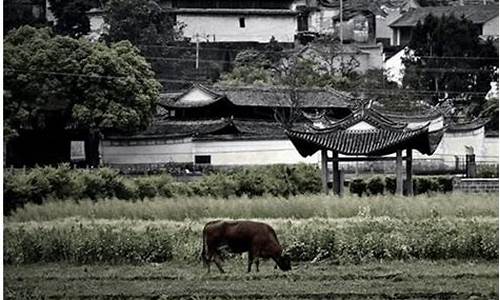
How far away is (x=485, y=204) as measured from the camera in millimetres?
10180

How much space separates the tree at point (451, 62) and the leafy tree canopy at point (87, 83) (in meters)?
3.92

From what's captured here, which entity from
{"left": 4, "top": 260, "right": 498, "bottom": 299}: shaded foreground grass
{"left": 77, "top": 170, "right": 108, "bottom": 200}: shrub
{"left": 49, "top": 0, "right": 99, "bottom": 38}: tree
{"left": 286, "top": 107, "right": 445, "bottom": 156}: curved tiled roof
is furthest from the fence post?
{"left": 4, "top": 260, "right": 498, "bottom": 299}: shaded foreground grass

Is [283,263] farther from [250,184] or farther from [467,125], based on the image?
[467,125]

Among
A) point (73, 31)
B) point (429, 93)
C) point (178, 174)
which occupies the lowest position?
point (178, 174)

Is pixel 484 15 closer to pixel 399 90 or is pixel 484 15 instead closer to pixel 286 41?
pixel 399 90

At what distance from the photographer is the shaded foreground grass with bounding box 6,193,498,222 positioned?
9.89 m

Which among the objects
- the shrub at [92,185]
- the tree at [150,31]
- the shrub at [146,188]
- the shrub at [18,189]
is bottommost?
the shrub at [146,188]

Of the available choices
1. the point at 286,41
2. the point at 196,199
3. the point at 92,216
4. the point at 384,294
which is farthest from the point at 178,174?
the point at 384,294

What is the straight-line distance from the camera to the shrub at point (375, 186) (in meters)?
14.3

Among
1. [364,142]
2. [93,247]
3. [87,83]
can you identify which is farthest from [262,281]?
[87,83]

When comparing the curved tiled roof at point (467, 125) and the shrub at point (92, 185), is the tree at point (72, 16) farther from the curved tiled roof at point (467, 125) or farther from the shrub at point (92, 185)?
the curved tiled roof at point (467, 125)

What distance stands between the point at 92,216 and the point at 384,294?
448 centimetres

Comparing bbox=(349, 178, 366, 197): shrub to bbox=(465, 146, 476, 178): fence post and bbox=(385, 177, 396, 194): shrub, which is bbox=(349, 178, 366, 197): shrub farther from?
bbox=(465, 146, 476, 178): fence post

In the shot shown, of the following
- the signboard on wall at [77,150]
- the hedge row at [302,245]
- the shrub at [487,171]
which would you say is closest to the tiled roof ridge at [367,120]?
the shrub at [487,171]
